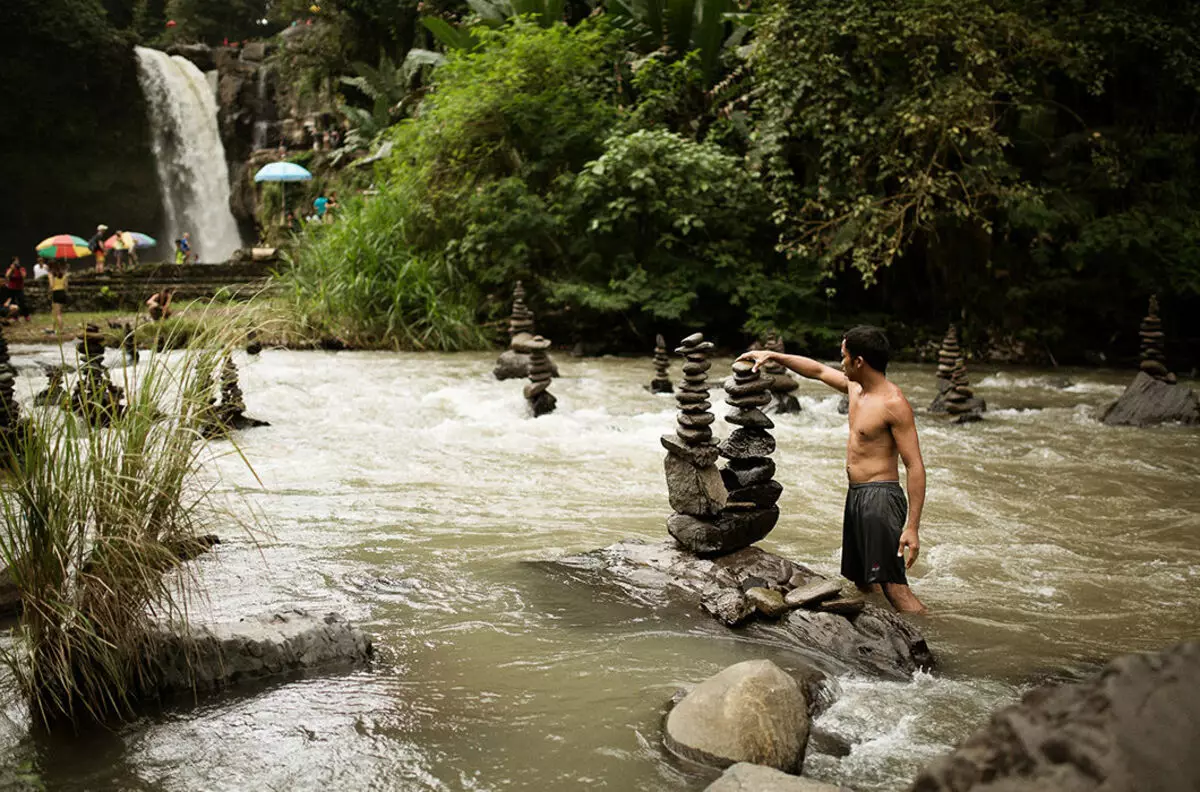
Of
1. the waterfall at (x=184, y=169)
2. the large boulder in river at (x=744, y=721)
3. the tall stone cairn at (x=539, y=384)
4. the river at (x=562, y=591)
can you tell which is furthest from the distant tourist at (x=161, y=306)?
the waterfall at (x=184, y=169)

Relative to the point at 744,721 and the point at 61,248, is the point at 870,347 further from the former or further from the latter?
the point at 61,248

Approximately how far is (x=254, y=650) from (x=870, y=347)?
312 cm

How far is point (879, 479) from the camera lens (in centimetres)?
471

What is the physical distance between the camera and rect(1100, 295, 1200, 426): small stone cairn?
10.3m

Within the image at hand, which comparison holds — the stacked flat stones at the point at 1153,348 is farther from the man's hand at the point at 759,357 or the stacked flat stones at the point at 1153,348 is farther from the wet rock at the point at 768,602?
the wet rock at the point at 768,602

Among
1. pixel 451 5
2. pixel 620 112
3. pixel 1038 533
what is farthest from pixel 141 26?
pixel 1038 533

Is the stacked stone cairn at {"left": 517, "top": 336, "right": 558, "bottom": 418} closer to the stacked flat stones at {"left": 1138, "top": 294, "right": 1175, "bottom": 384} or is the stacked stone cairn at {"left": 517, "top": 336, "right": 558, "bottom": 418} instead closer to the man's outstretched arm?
Answer: the man's outstretched arm

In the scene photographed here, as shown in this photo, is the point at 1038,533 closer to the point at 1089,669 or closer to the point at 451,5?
the point at 1089,669

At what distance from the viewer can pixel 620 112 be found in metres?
17.8

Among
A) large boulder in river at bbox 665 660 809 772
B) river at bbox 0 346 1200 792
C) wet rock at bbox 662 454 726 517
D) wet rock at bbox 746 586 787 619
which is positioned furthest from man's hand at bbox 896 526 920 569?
large boulder in river at bbox 665 660 809 772

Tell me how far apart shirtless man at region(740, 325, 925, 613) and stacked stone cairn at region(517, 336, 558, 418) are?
19.4ft

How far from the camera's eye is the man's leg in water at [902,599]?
15.7 ft

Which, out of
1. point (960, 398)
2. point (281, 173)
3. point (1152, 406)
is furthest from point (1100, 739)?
point (281, 173)

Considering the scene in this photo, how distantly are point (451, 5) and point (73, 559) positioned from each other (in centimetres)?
2561
